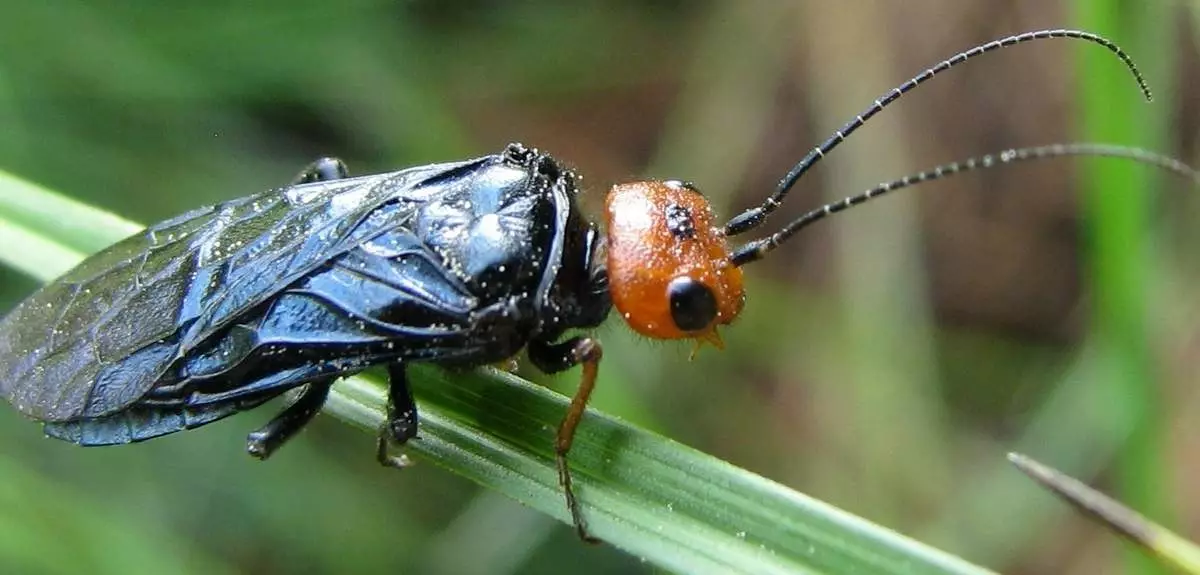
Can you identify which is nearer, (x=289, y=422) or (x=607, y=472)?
(x=607, y=472)

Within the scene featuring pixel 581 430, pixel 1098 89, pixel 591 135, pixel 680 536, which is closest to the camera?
pixel 680 536

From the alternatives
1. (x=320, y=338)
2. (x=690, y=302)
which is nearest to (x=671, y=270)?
(x=690, y=302)

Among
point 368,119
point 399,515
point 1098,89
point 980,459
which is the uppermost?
point 1098,89

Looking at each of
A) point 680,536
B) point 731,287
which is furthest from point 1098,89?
point 680,536

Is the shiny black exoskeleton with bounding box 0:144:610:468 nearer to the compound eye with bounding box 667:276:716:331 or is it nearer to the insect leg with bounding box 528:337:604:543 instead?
the insect leg with bounding box 528:337:604:543

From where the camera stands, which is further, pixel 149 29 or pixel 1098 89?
pixel 149 29

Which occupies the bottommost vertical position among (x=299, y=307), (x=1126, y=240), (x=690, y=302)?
(x=299, y=307)

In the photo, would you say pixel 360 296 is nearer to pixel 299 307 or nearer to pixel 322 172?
pixel 299 307

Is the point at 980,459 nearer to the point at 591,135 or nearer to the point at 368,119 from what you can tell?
the point at 591,135
